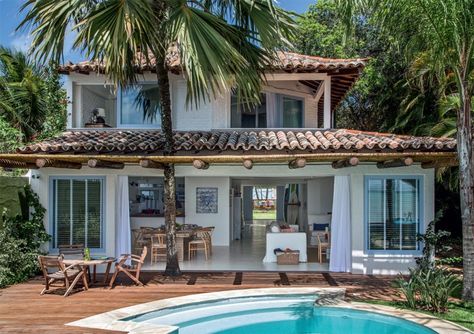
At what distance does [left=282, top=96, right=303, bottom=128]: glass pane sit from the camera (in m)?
17.0

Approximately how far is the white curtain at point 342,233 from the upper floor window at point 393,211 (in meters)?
0.61

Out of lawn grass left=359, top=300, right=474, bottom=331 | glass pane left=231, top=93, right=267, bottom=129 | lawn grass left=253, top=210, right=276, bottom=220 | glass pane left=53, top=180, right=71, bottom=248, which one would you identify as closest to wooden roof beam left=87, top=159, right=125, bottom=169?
glass pane left=53, top=180, right=71, bottom=248

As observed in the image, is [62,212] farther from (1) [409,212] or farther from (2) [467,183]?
(2) [467,183]

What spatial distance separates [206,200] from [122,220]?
5.93 meters

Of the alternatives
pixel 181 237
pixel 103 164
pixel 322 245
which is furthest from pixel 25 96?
pixel 322 245

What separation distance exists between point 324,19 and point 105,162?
20.1 metres

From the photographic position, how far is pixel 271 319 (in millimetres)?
9734

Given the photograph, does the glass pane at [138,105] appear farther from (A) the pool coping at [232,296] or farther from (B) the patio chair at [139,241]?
(A) the pool coping at [232,296]

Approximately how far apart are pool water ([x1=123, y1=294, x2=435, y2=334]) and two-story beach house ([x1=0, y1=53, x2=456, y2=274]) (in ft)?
11.5

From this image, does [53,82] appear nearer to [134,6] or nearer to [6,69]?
[134,6]

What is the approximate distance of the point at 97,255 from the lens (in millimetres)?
13797

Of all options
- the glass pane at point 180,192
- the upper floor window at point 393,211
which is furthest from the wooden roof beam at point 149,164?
the glass pane at point 180,192

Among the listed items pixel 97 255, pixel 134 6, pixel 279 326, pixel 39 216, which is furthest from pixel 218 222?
pixel 134 6

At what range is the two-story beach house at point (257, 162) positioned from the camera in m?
12.1
